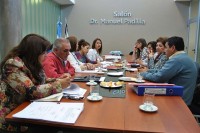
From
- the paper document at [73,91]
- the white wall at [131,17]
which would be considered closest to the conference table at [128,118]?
the paper document at [73,91]

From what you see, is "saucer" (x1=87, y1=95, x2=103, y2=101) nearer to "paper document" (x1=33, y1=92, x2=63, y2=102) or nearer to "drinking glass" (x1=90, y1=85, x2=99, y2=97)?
"drinking glass" (x1=90, y1=85, x2=99, y2=97)

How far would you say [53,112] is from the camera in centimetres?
124

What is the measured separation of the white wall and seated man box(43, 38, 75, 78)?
194 inches

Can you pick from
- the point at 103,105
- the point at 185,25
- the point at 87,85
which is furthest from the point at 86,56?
the point at 185,25

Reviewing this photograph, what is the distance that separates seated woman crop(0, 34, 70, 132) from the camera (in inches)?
54.0

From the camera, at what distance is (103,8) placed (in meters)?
7.26

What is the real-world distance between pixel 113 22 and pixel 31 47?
19.7 feet

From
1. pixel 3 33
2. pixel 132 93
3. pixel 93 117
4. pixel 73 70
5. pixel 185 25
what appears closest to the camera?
pixel 93 117

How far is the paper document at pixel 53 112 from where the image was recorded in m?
1.16

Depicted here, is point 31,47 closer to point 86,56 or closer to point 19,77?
point 19,77

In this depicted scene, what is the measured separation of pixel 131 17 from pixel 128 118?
20.8 ft

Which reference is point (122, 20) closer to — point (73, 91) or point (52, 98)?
point (73, 91)

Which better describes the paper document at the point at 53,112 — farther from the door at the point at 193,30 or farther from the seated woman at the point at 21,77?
the door at the point at 193,30

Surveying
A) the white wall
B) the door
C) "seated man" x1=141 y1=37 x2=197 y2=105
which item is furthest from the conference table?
the white wall
